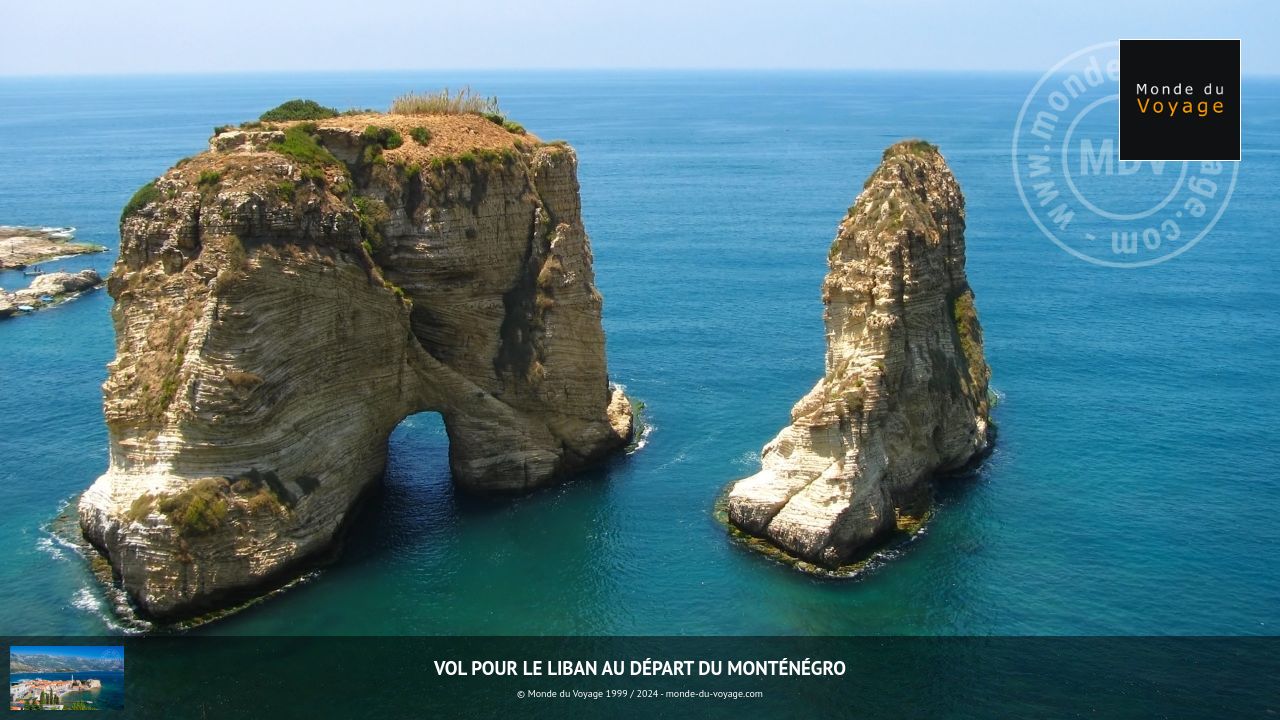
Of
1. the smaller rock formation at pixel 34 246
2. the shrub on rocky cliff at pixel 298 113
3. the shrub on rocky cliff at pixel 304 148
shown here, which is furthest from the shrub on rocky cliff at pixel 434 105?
the smaller rock formation at pixel 34 246

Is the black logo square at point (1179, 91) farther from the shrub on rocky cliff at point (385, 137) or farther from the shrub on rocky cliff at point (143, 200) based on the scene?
the shrub on rocky cliff at point (143, 200)

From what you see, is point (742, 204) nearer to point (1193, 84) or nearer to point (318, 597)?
point (1193, 84)

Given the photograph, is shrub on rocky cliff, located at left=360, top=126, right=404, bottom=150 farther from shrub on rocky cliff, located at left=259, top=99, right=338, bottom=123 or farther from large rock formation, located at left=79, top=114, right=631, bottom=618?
shrub on rocky cliff, located at left=259, top=99, right=338, bottom=123

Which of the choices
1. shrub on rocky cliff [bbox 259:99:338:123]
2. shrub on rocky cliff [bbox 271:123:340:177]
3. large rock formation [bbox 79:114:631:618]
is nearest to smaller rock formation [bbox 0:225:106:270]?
shrub on rocky cliff [bbox 259:99:338:123]

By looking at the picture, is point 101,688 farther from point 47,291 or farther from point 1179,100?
point 47,291

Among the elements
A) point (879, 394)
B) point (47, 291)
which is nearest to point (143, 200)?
point (879, 394)

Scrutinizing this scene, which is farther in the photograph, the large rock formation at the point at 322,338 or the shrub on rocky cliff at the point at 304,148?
the shrub on rocky cliff at the point at 304,148
